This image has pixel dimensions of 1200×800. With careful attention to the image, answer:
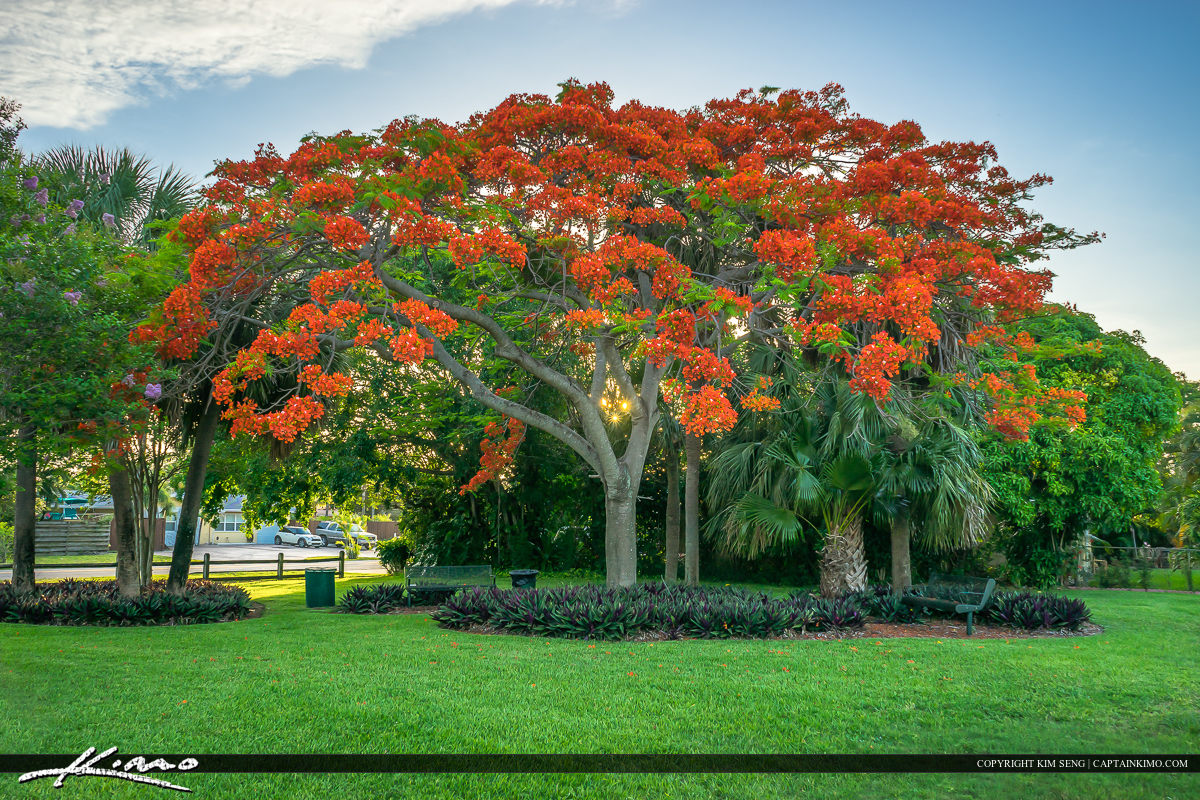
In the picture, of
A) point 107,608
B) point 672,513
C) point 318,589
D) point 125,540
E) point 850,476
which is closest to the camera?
point 107,608

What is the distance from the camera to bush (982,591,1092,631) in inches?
447

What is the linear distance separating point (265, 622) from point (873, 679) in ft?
29.8

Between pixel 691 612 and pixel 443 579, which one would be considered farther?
pixel 443 579

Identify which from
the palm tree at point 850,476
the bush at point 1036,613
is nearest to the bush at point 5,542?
the palm tree at point 850,476

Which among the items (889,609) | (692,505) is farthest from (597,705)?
(692,505)

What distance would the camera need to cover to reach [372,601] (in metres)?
13.4

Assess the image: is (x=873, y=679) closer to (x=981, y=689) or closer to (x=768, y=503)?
(x=981, y=689)

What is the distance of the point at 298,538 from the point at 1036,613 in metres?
45.2

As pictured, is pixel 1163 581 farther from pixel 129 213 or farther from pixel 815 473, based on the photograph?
pixel 129 213

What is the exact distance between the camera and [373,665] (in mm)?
7859

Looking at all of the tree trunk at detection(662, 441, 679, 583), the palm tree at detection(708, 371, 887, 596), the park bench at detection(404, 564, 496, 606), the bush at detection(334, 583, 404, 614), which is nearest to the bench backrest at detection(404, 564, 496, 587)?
the park bench at detection(404, 564, 496, 606)

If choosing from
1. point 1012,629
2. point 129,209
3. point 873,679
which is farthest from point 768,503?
point 129,209

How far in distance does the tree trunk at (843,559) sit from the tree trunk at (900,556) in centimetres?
65

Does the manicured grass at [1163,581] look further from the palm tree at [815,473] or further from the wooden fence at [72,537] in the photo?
the wooden fence at [72,537]
